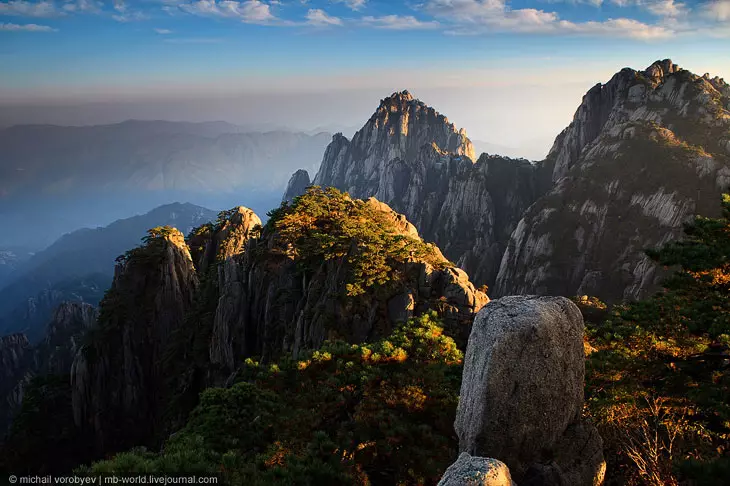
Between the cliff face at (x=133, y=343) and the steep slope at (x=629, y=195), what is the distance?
63689 millimetres

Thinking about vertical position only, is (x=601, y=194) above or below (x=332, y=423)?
above

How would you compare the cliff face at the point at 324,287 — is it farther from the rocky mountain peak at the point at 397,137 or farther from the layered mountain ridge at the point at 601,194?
the rocky mountain peak at the point at 397,137

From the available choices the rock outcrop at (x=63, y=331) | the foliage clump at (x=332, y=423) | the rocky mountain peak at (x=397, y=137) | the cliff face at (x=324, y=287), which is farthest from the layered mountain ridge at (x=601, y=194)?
the rock outcrop at (x=63, y=331)

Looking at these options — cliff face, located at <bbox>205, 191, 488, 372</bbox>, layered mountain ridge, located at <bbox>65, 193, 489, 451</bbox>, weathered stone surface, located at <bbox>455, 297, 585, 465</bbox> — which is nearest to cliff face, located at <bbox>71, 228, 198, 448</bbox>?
layered mountain ridge, located at <bbox>65, 193, 489, 451</bbox>

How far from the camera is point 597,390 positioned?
13719 millimetres

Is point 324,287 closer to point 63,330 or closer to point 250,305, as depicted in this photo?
point 250,305

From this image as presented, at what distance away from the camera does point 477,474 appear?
707 centimetres

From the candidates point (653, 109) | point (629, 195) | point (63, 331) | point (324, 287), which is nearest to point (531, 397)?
point (324, 287)

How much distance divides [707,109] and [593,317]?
77.9m

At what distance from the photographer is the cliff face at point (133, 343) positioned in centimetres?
4353

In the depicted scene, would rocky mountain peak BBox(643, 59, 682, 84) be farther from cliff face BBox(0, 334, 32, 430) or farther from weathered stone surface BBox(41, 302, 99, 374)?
cliff face BBox(0, 334, 32, 430)

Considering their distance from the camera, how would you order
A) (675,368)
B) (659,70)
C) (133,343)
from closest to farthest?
(675,368)
(133,343)
(659,70)

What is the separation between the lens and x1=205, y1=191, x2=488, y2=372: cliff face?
103ft

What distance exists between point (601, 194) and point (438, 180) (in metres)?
64.7
